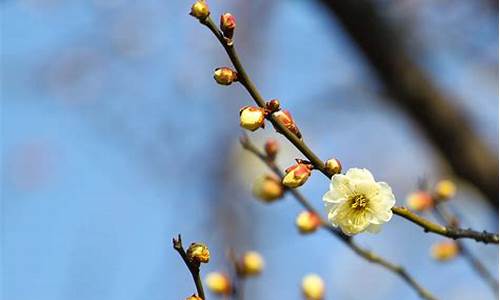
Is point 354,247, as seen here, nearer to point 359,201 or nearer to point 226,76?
point 359,201

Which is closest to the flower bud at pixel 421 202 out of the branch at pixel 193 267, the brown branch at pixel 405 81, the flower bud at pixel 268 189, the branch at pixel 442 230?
the flower bud at pixel 268 189

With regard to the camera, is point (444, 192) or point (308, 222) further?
point (444, 192)

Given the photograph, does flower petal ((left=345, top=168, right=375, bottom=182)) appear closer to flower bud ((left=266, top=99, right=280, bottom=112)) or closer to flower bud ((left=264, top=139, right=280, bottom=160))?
flower bud ((left=266, top=99, right=280, bottom=112))

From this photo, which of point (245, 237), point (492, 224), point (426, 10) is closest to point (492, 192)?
point (492, 224)

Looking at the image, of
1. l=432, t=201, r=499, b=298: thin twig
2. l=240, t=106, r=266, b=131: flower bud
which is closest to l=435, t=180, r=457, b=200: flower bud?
l=432, t=201, r=499, b=298: thin twig

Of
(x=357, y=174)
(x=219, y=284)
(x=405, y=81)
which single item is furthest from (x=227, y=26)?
(x=405, y=81)

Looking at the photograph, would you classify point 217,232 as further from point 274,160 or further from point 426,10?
point 274,160

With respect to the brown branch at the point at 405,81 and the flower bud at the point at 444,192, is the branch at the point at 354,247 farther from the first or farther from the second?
the brown branch at the point at 405,81
